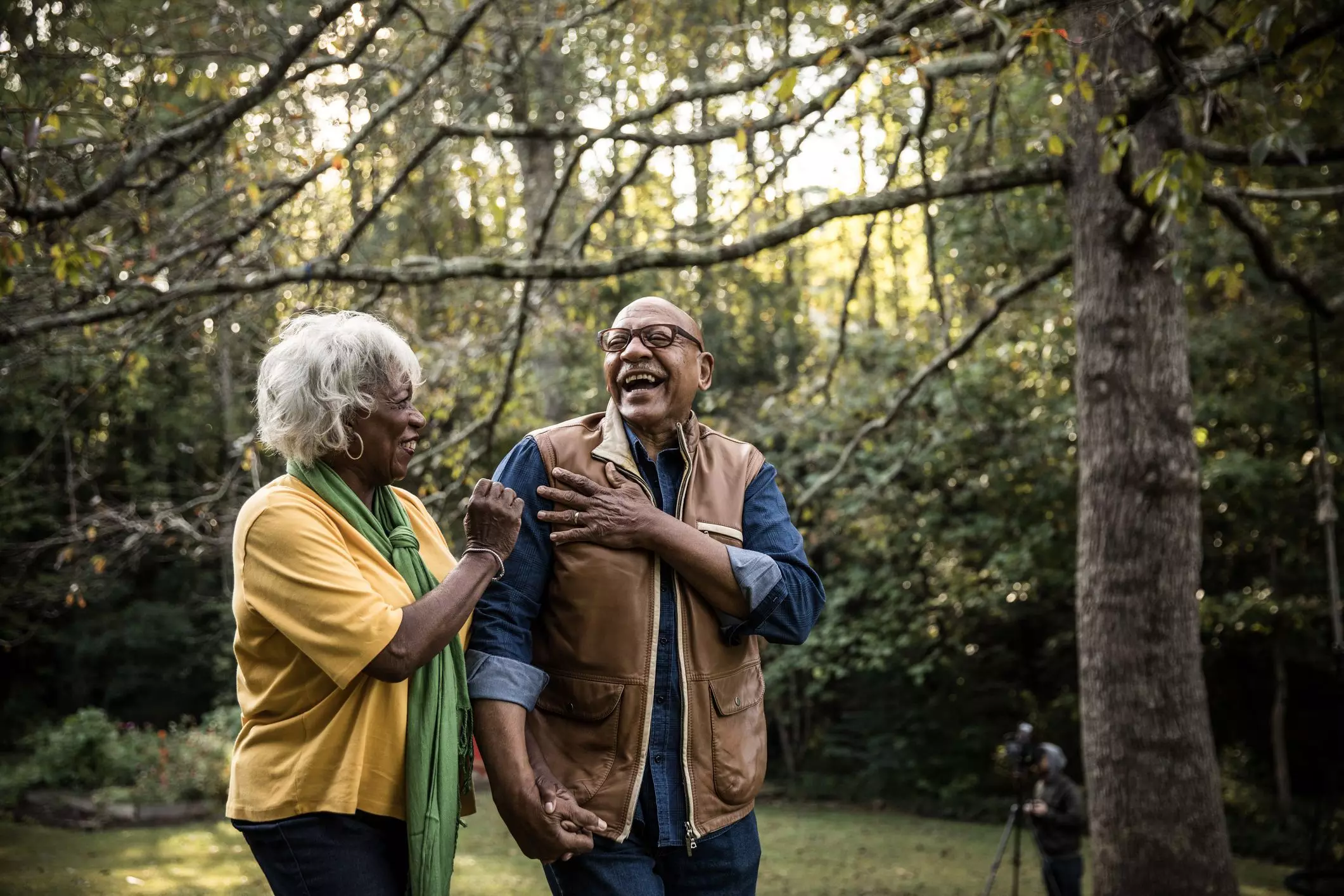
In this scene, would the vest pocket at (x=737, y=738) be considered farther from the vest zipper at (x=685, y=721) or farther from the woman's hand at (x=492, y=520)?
the woman's hand at (x=492, y=520)

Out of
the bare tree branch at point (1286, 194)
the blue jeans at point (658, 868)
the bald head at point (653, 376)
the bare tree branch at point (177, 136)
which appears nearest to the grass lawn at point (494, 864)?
the bare tree branch at point (1286, 194)

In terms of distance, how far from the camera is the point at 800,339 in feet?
48.8

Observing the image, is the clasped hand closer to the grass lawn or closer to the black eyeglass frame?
the black eyeglass frame

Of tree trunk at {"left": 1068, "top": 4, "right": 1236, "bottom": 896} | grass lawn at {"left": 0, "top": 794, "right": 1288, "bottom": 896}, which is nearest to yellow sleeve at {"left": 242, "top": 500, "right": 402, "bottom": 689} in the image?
tree trunk at {"left": 1068, "top": 4, "right": 1236, "bottom": 896}

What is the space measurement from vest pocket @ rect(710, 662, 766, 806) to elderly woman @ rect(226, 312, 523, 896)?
52cm

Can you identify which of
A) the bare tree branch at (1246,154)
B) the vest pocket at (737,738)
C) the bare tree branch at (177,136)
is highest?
the bare tree branch at (1246,154)

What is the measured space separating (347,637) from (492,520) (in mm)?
393

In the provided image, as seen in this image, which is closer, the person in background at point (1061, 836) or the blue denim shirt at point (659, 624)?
the blue denim shirt at point (659, 624)

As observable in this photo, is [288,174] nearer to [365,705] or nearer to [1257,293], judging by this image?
[365,705]

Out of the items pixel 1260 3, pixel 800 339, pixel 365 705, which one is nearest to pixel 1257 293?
pixel 800 339

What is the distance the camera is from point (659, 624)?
2.52 metres

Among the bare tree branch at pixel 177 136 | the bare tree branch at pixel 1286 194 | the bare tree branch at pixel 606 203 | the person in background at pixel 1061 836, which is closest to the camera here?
the bare tree branch at pixel 177 136

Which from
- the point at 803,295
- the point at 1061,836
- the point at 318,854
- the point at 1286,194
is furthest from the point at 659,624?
the point at 803,295

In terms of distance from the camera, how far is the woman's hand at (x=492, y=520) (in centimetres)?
242
